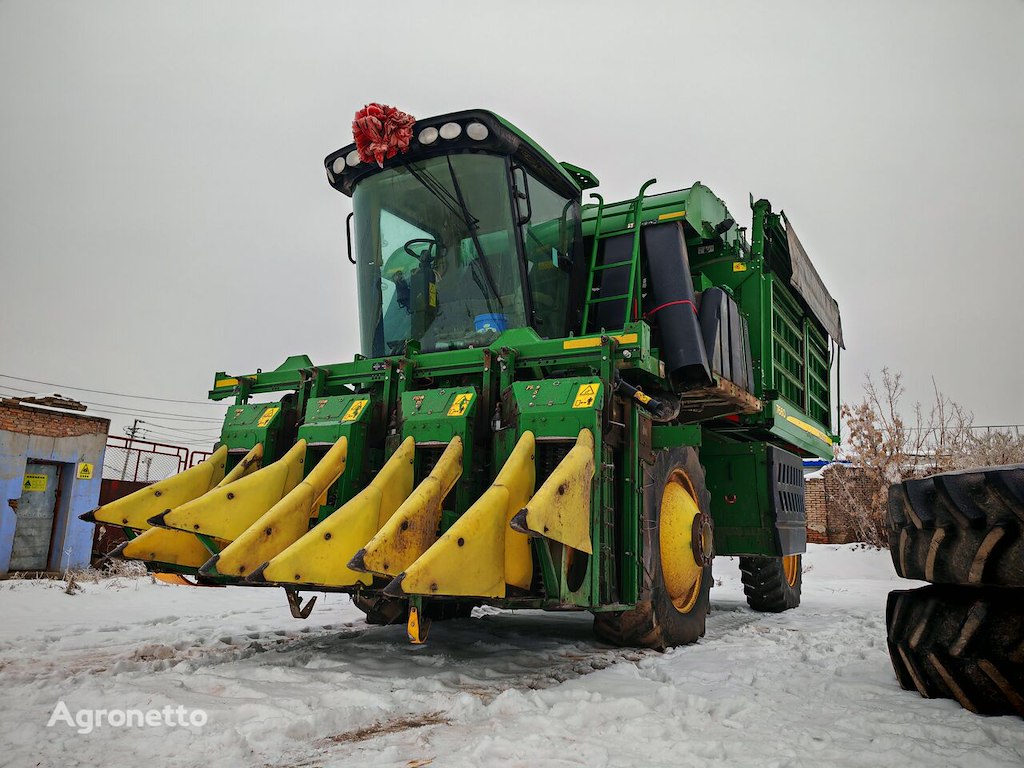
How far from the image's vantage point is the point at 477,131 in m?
4.89

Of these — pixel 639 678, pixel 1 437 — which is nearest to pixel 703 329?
pixel 639 678

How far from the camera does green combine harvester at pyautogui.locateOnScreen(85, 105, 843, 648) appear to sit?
3.57 meters

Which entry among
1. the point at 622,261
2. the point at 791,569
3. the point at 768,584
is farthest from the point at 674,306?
the point at 791,569

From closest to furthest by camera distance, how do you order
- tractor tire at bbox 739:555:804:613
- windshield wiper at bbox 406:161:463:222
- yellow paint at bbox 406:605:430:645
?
yellow paint at bbox 406:605:430:645 → windshield wiper at bbox 406:161:463:222 → tractor tire at bbox 739:555:804:613

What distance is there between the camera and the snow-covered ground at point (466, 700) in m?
2.45

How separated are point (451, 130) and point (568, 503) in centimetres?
284

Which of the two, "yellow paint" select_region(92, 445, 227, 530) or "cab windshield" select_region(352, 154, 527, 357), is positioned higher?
"cab windshield" select_region(352, 154, 527, 357)

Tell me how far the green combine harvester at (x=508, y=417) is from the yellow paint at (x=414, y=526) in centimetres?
1

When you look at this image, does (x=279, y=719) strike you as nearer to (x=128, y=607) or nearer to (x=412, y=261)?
(x=412, y=261)

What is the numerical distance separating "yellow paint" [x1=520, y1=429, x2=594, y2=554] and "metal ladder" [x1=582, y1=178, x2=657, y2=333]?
1.69 meters

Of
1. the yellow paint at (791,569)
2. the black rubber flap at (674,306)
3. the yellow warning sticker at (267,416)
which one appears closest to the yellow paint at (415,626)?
the yellow warning sticker at (267,416)

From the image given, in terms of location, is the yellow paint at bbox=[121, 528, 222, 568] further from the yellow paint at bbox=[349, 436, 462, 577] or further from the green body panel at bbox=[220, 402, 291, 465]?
the yellow paint at bbox=[349, 436, 462, 577]

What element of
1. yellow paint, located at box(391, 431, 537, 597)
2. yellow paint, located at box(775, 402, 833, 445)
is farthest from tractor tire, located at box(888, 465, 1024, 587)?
yellow paint, located at box(775, 402, 833, 445)

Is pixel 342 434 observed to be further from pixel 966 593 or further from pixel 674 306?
pixel 966 593
